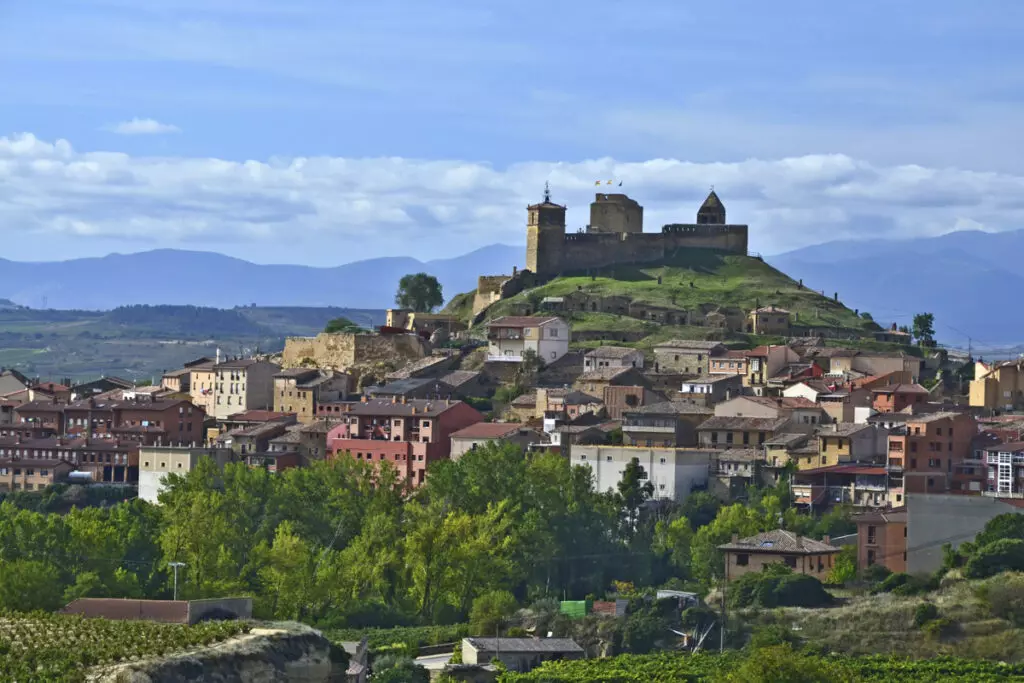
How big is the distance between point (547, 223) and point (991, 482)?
46282mm

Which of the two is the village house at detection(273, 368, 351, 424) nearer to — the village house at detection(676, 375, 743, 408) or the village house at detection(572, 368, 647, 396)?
the village house at detection(572, 368, 647, 396)

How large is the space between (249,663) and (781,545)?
31891 millimetres

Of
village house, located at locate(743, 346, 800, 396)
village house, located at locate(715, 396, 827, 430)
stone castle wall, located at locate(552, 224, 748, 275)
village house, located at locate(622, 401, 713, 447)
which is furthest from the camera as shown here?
stone castle wall, located at locate(552, 224, 748, 275)

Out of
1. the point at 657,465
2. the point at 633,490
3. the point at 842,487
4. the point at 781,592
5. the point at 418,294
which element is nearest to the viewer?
the point at 781,592

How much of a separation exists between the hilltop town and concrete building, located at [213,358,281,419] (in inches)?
4.4

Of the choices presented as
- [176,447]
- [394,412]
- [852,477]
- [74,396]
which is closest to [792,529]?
[852,477]

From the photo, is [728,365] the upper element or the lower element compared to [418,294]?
lower

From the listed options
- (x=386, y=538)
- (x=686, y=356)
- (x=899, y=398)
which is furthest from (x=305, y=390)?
(x=899, y=398)

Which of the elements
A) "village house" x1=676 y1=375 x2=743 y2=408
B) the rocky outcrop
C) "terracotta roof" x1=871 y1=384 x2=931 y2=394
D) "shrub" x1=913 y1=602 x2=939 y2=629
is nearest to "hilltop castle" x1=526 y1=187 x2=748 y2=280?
"village house" x1=676 y1=375 x2=743 y2=408

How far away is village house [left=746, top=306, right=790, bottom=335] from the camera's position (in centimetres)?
10606

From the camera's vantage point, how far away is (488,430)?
276 ft

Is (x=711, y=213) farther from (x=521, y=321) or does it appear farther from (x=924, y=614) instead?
(x=924, y=614)

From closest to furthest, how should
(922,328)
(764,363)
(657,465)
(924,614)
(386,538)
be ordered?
(924,614) → (386,538) → (657,465) → (764,363) → (922,328)

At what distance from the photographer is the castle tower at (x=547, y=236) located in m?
118
